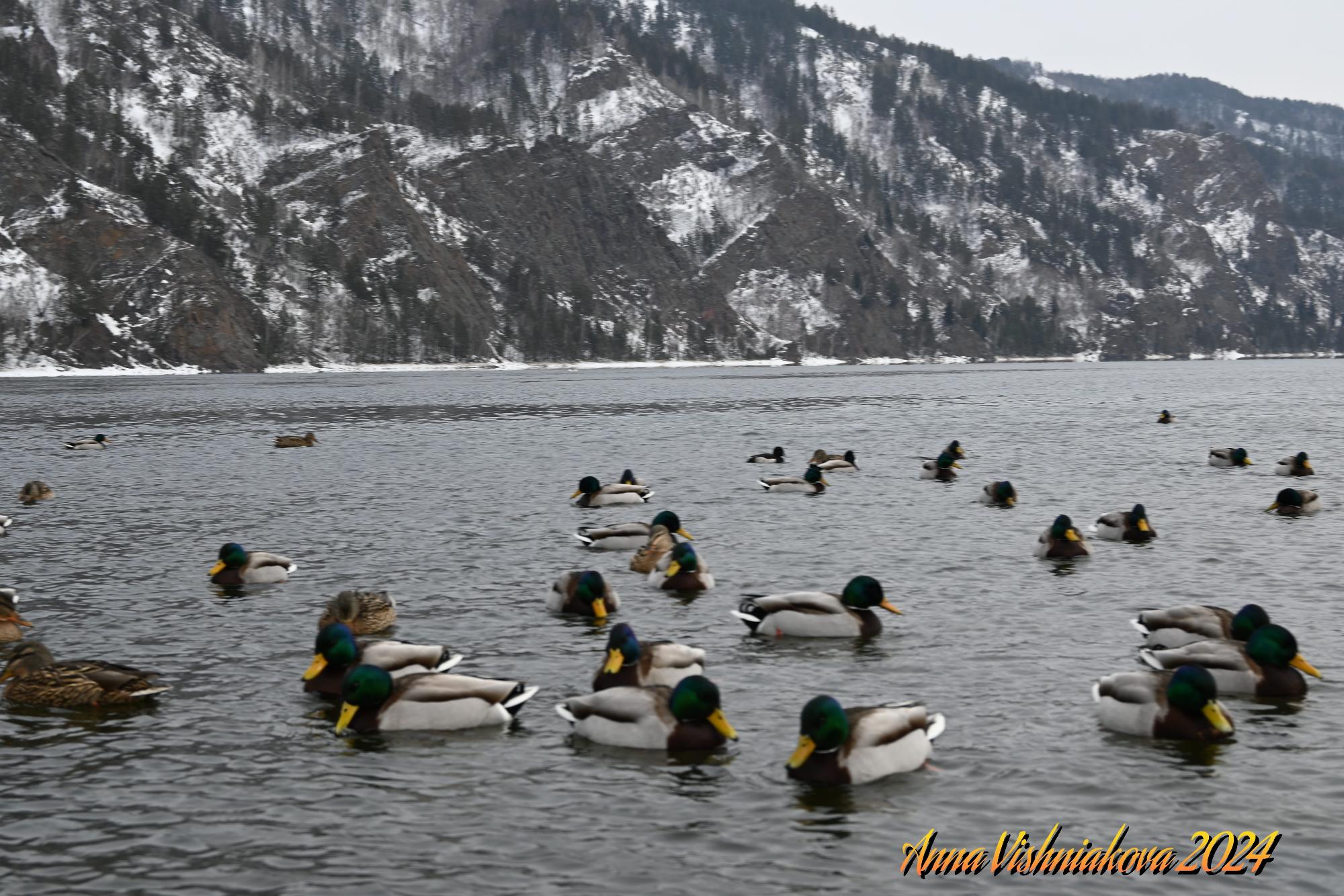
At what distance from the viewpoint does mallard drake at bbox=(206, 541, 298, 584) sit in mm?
25781

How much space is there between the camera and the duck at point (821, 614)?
21.0 metres

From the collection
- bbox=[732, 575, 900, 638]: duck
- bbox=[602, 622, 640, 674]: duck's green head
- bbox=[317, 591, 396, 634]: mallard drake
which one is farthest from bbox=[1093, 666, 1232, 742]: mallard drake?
bbox=[317, 591, 396, 634]: mallard drake

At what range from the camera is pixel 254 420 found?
86250 millimetres

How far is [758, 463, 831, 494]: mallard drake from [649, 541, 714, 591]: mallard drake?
62.4 ft

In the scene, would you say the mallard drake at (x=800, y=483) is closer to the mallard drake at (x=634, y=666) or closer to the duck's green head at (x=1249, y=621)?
the duck's green head at (x=1249, y=621)

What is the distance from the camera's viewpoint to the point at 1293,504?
36438 millimetres

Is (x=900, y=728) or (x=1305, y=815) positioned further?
(x=900, y=728)

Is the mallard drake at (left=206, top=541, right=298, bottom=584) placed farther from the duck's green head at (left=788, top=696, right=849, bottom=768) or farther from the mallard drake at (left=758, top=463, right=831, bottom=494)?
the mallard drake at (left=758, top=463, right=831, bottom=494)

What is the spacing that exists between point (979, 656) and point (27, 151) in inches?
8198

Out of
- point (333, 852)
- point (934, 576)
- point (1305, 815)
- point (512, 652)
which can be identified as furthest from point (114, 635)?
point (1305, 815)

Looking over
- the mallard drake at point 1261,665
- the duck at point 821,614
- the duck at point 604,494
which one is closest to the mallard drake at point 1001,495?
the duck at point 604,494

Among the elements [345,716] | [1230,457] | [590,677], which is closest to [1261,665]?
[590,677]

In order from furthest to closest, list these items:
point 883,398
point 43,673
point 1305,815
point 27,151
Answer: point 27,151
point 883,398
point 43,673
point 1305,815

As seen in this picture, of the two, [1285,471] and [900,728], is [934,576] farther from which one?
[1285,471]
